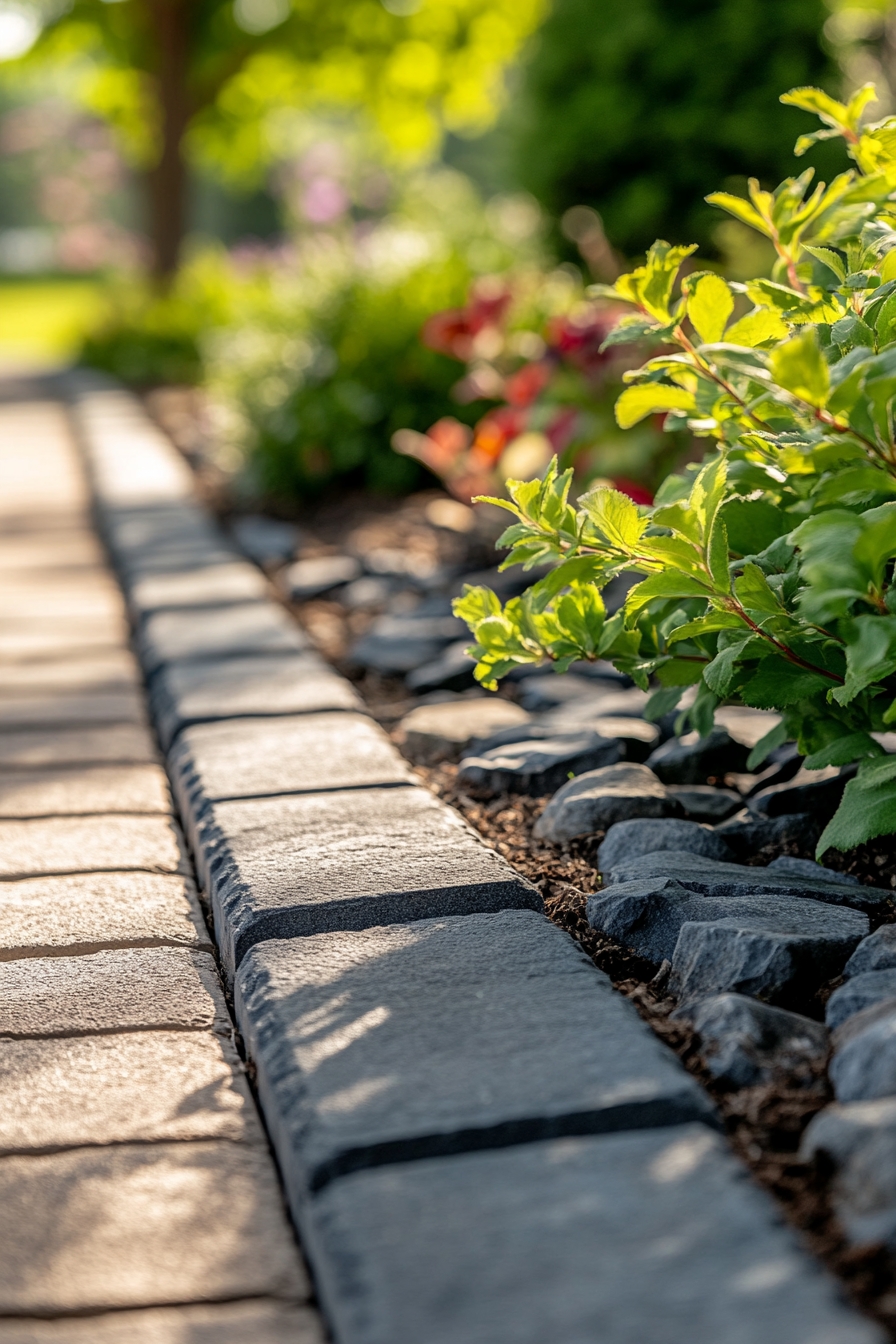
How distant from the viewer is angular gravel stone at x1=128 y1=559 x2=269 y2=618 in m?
3.43

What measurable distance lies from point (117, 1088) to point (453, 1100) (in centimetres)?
39

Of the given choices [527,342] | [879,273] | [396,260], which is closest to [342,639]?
[527,342]

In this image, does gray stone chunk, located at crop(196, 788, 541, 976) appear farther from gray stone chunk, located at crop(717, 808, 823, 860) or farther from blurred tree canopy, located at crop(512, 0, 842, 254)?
blurred tree canopy, located at crop(512, 0, 842, 254)

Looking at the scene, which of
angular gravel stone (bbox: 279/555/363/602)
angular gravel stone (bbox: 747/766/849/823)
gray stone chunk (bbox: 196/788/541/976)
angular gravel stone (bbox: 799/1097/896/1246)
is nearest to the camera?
angular gravel stone (bbox: 799/1097/896/1246)

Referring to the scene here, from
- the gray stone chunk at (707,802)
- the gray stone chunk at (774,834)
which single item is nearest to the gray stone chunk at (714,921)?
the gray stone chunk at (774,834)

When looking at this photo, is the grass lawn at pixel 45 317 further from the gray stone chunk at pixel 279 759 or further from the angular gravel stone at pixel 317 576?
the gray stone chunk at pixel 279 759

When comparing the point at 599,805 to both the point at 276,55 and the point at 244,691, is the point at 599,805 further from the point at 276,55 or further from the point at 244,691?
the point at 276,55

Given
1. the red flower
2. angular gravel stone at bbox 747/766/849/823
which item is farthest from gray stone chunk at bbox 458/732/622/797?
the red flower

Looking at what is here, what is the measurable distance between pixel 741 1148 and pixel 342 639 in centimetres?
224

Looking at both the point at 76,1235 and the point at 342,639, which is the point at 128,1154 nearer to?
the point at 76,1235

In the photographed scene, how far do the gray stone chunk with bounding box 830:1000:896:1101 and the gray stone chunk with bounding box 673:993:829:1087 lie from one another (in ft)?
0.15

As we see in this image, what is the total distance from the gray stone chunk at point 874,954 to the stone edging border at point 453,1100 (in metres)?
0.27

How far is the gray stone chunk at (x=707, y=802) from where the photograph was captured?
208 centimetres

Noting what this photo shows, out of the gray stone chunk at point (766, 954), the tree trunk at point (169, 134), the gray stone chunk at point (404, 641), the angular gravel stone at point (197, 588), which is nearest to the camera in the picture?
the gray stone chunk at point (766, 954)
